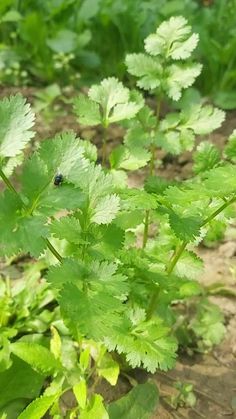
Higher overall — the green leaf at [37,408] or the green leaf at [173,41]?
the green leaf at [173,41]

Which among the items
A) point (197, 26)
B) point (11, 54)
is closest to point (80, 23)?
point (11, 54)

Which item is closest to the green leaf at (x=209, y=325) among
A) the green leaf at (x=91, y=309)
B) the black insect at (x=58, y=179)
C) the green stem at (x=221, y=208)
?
the green stem at (x=221, y=208)

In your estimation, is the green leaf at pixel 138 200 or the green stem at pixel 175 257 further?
the green stem at pixel 175 257

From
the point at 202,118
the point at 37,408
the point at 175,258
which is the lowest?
the point at 37,408

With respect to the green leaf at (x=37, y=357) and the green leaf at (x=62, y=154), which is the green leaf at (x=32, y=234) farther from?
the green leaf at (x=37, y=357)

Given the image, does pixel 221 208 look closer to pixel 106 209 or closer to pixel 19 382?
pixel 106 209

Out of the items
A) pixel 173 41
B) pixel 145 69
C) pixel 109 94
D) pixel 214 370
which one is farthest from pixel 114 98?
pixel 214 370
